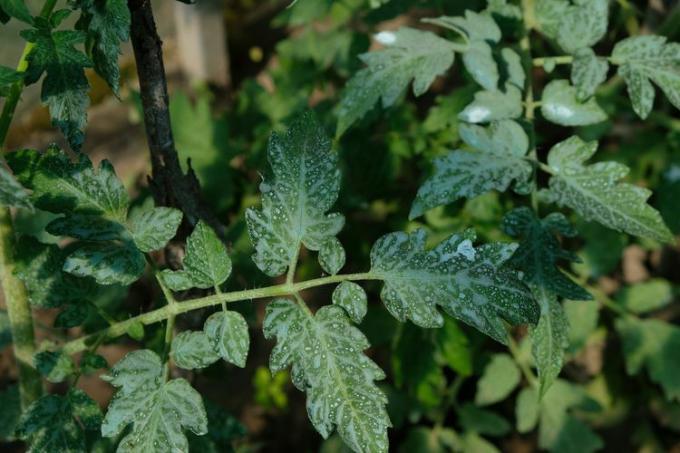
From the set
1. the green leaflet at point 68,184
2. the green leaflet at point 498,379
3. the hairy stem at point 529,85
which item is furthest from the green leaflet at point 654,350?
the green leaflet at point 68,184

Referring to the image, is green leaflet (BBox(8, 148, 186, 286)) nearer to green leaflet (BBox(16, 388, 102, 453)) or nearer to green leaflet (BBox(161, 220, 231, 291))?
green leaflet (BBox(161, 220, 231, 291))

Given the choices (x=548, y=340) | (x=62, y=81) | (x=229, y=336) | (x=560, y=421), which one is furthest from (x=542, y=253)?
(x=560, y=421)

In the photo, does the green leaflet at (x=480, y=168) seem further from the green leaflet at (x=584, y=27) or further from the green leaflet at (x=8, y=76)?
the green leaflet at (x=8, y=76)

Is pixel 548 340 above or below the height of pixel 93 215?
below

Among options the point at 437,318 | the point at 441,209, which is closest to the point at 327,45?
the point at 441,209

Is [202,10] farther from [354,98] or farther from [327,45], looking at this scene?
[354,98]

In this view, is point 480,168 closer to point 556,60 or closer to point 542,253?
point 542,253
